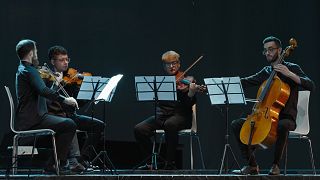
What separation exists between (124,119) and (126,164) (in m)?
0.75

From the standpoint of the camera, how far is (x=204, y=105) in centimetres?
722

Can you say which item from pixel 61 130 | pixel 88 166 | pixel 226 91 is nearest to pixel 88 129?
pixel 88 166

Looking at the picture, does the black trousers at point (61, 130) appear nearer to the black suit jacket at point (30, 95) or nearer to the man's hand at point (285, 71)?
the black suit jacket at point (30, 95)

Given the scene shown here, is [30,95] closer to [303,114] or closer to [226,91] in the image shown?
[226,91]

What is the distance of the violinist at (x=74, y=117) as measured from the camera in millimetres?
5535

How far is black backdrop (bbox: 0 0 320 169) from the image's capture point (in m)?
7.11

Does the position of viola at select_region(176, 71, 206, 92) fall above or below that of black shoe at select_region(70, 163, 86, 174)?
above

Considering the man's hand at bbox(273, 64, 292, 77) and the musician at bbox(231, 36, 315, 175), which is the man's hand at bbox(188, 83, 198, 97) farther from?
the man's hand at bbox(273, 64, 292, 77)

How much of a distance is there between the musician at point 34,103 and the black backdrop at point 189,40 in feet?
6.77

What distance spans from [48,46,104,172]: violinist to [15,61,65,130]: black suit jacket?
51 centimetres

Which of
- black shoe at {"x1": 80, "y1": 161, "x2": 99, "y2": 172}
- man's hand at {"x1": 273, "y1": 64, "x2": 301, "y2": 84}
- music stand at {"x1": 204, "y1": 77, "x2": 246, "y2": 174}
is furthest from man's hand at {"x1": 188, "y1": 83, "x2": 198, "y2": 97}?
black shoe at {"x1": 80, "y1": 161, "x2": 99, "y2": 172}

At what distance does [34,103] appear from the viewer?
16.1 feet

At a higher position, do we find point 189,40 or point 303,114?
point 189,40

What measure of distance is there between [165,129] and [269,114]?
1261 mm
